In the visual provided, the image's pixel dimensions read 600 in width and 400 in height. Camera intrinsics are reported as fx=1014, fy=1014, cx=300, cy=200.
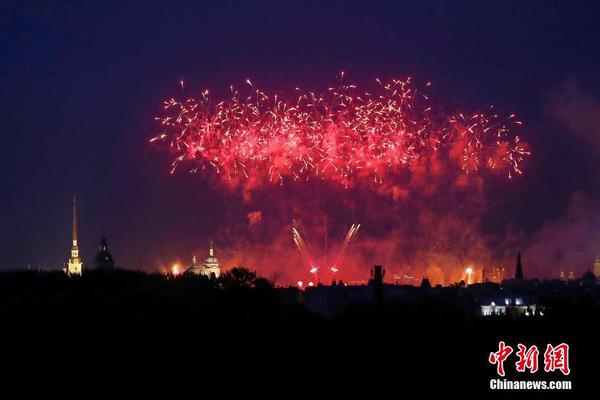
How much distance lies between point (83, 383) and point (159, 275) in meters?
17.2

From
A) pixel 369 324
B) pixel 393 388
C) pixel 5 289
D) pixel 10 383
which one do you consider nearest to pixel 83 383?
pixel 10 383

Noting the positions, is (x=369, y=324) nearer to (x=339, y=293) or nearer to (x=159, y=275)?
(x=159, y=275)

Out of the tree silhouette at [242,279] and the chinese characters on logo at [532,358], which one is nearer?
the chinese characters on logo at [532,358]

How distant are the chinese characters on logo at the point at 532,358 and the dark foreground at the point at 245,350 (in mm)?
157

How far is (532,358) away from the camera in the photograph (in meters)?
19.1

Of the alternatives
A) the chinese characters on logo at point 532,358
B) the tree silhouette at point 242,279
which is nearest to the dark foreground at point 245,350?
the chinese characters on logo at point 532,358

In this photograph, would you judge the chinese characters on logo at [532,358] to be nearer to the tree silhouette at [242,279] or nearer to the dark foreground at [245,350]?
the dark foreground at [245,350]

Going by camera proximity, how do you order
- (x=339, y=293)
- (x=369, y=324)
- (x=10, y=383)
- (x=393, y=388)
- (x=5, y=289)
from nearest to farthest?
(x=10, y=383), (x=393, y=388), (x=369, y=324), (x=5, y=289), (x=339, y=293)

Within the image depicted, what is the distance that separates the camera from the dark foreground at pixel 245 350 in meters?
18.7

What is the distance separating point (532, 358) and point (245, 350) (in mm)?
5651

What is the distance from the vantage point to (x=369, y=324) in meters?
24.0

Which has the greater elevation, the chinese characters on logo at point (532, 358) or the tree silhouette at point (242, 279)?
the tree silhouette at point (242, 279)

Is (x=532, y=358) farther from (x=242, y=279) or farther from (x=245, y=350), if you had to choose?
(x=242, y=279)

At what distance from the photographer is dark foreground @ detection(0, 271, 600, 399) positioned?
61.2 ft
